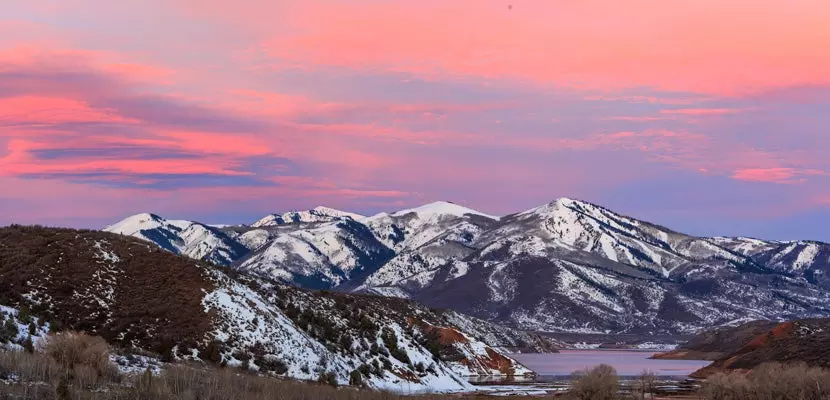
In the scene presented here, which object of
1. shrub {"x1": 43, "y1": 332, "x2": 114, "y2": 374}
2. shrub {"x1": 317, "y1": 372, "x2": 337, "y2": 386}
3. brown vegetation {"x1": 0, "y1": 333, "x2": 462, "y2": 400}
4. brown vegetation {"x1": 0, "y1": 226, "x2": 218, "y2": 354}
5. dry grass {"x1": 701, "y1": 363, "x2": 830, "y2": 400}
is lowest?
dry grass {"x1": 701, "y1": 363, "x2": 830, "y2": 400}

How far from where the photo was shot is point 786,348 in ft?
415

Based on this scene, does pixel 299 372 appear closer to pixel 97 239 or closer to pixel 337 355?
pixel 337 355

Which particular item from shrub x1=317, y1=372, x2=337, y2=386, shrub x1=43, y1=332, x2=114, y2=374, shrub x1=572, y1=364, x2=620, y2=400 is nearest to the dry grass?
shrub x1=572, y1=364, x2=620, y2=400

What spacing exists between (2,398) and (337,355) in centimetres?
4740

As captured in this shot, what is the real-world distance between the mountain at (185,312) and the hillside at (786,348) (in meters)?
51.6

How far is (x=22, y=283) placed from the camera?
64312 mm

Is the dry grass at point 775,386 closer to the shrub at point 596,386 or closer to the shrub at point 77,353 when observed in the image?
the shrub at point 596,386

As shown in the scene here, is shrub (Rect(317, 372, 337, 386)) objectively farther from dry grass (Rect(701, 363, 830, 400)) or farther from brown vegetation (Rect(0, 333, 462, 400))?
dry grass (Rect(701, 363, 830, 400))

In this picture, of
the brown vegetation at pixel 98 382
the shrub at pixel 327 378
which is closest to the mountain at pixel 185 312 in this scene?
the shrub at pixel 327 378

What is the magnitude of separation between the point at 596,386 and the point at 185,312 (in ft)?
101

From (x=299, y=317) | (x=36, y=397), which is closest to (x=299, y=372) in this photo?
(x=299, y=317)

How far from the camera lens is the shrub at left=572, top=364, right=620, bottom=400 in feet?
202

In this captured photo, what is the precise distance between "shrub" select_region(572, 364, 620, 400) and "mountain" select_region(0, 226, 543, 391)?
57.9 ft

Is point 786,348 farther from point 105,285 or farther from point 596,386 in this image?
point 105,285
